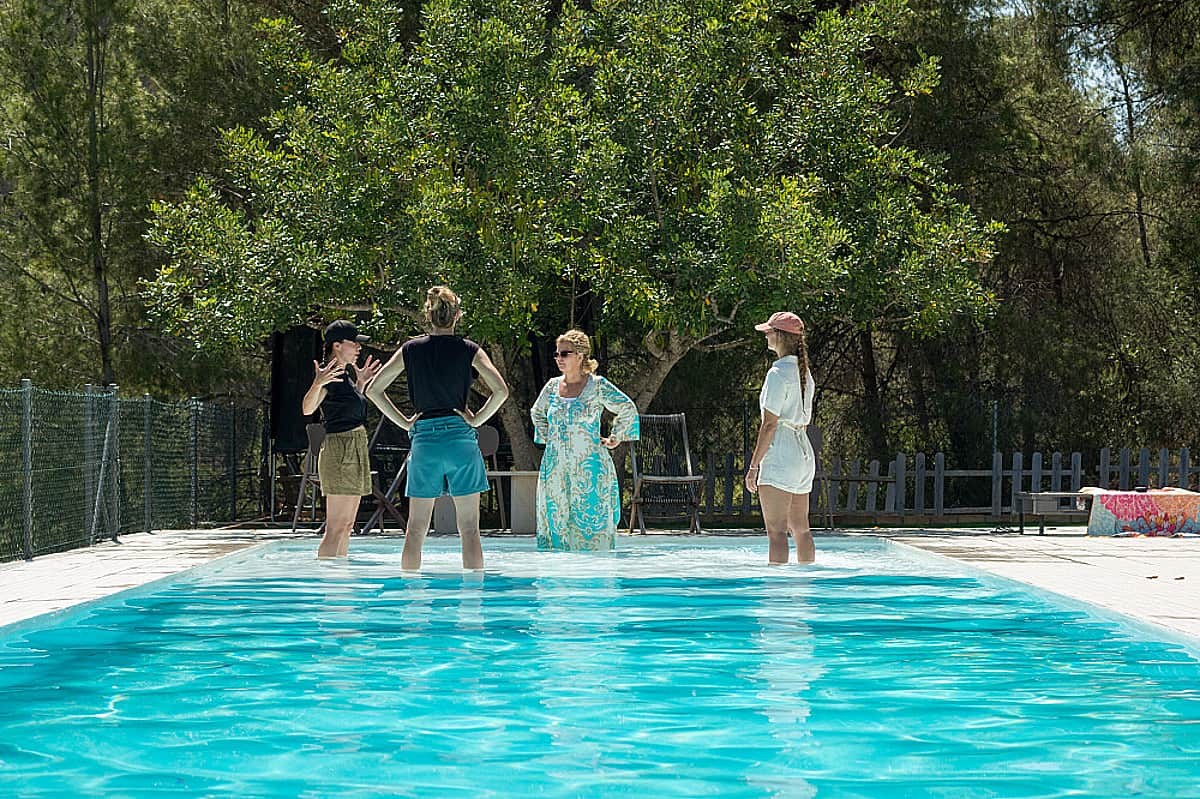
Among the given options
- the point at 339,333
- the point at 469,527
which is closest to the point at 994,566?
the point at 469,527

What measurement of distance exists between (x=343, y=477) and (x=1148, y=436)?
14.0m

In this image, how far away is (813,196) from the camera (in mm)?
16438

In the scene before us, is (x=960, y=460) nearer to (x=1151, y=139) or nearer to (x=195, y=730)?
(x=1151, y=139)

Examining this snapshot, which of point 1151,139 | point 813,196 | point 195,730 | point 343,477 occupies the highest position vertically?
point 1151,139

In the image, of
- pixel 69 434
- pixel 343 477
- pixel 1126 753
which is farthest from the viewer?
pixel 69 434

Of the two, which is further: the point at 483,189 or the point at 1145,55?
the point at 1145,55

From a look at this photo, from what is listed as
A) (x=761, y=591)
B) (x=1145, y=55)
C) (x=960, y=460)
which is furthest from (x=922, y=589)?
(x=1145, y=55)

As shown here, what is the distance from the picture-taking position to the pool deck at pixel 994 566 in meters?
7.75

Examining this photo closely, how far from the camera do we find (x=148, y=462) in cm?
1457

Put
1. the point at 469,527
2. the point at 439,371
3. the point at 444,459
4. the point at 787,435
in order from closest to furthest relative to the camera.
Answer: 1. the point at 439,371
2. the point at 444,459
3. the point at 469,527
4. the point at 787,435

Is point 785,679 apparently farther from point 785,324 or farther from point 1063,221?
point 1063,221

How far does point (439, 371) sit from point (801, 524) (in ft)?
9.73

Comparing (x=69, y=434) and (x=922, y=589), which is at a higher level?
(x=69, y=434)

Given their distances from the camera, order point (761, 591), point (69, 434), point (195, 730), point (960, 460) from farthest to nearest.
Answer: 1. point (960, 460)
2. point (69, 434)
3. point (761, 591)
4. point (195, 730)
